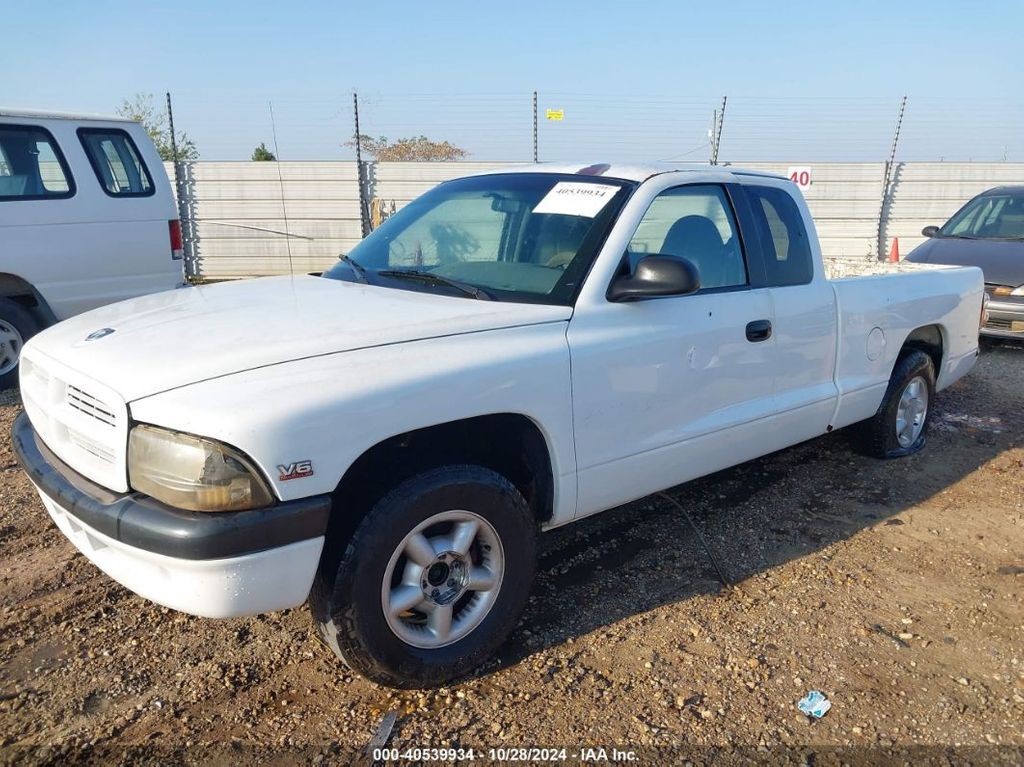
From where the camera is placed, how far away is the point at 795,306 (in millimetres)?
3857

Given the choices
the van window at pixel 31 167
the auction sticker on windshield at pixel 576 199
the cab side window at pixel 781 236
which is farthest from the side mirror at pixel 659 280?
the van window at pixel 31 167

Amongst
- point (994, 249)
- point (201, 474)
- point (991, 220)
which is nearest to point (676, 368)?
point (201, 474)

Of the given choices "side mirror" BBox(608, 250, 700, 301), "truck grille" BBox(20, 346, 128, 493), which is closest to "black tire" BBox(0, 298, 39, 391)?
"truck grille" BBox(20, 346, 128, 493)

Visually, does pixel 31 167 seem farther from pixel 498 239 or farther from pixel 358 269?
pixel 498 239

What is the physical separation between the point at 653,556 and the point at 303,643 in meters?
1.62

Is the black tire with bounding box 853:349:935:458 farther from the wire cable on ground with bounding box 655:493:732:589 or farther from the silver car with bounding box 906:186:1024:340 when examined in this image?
the silver car with bounding box 906:186:1024:340

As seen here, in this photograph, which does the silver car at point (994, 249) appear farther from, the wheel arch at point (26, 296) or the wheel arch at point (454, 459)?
the wheel arch at point (26, 296)

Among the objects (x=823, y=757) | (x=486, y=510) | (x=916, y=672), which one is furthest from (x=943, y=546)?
(x=486, y=510)

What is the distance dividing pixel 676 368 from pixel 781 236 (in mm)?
1211

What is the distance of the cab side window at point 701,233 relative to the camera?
3.55 meters

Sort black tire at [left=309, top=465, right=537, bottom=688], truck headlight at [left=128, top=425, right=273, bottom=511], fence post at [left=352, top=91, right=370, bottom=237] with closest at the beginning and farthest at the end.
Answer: truck headlight at [left=128, top=425, right=273, bottom=511], black tire at [left=309, top=465, right=537, bottom=688], fence post at [left=352, top=91, right=370, bottom=237]

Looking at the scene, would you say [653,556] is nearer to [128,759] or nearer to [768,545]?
[768,545]

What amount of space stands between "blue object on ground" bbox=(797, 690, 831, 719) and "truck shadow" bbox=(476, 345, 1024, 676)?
26.4 inches

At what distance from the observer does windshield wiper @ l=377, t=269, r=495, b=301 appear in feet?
10.1
